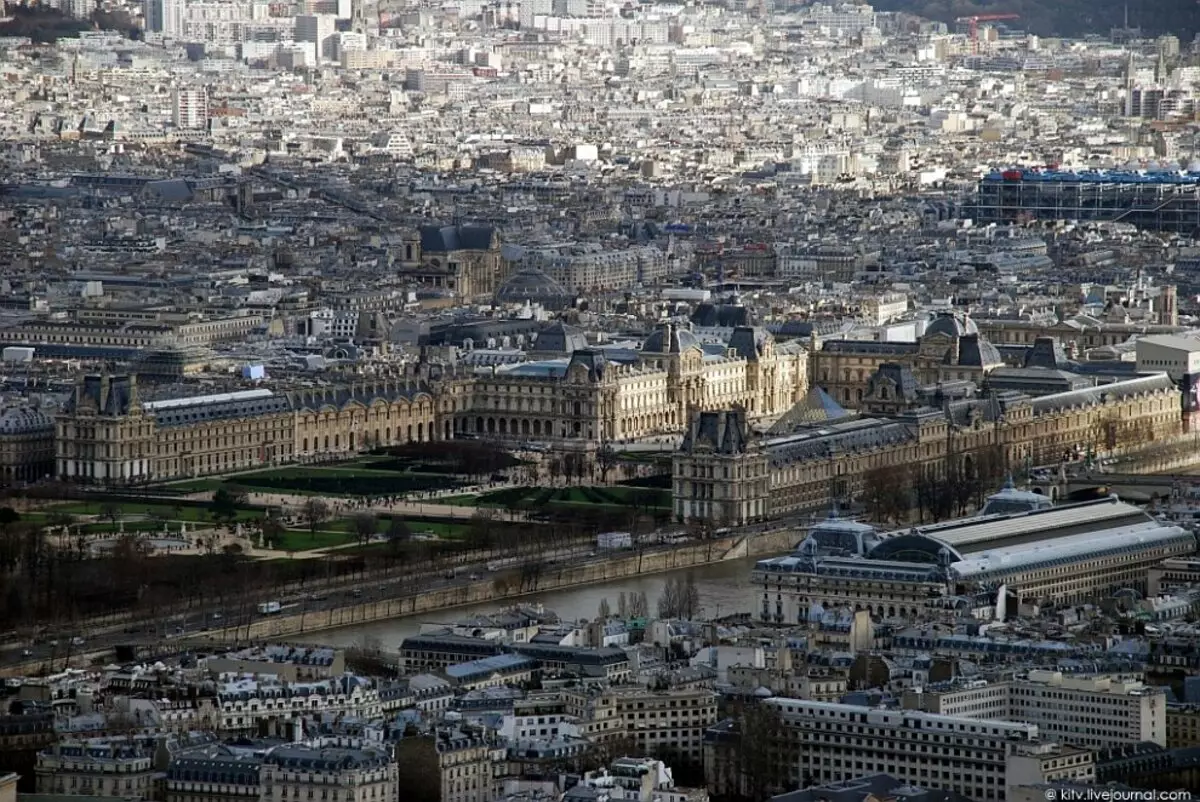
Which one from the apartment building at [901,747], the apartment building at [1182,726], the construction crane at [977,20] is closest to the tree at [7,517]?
the apartment building at [901,747]

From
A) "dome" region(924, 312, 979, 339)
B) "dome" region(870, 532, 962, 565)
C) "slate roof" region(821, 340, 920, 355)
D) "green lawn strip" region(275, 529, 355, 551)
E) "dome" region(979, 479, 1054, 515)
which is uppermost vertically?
"dome" region(870, 532, 962, 565)

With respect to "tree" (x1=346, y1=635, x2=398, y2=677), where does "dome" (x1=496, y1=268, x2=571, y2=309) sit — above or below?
below

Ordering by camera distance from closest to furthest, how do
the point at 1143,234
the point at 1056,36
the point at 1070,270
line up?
the point at 1070,270
the point at 1143,234
the point at 1056,36

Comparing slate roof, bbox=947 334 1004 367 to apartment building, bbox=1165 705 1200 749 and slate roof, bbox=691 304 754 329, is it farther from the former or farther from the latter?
apartment building, bbox=1165 705 1200 749

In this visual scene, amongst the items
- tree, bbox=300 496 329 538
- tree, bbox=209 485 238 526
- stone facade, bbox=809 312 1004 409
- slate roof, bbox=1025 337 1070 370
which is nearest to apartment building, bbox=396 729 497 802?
tree, bbox=300 496 329 538

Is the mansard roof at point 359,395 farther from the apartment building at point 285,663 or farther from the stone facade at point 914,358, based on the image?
the apartment building at point 285,663

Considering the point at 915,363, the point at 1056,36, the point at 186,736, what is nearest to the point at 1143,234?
the point at 915,363

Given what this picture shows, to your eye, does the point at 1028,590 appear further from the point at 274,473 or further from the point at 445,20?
the point at 445,20
